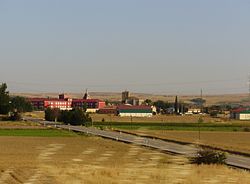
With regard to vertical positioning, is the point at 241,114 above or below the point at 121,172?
above

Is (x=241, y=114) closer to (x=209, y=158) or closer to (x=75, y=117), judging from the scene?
(x=75, y=117)

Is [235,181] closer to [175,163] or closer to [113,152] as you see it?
[175,163]

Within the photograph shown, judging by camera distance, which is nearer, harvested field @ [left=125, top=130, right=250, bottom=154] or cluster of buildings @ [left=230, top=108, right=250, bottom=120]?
harvested field @ [left=125, top=130, right=250, bottom=154]

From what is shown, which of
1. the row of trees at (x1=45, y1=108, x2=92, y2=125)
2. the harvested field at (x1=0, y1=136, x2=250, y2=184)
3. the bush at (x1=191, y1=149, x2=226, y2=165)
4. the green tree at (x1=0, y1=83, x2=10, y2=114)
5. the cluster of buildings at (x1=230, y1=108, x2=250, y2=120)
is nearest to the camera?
the harvested field at (x1=0, y1=136, x2=250, y2=184)

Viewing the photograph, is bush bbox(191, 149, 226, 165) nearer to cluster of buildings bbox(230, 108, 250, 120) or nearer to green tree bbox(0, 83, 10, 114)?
green tree bbox(0, 83, 10, 114)

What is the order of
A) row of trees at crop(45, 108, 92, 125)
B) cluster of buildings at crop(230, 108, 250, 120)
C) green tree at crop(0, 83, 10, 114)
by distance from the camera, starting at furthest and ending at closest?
cluster of buildings at crop(230, 108, 250, 120) < green tree at crop(0, 83, 10, 114) < row of trees at crop(45, 108, 92, 125)

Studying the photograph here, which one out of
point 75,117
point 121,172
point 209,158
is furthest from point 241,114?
point 121,172

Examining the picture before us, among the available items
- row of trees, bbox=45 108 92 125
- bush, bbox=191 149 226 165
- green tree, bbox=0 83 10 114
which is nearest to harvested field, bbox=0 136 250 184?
bush, bbox=191 149 226 165

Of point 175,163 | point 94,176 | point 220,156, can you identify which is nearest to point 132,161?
point 175,163

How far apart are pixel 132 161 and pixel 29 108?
161 m

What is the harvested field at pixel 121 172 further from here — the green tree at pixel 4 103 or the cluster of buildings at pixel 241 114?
the cluster of buildings at pixel 241 114

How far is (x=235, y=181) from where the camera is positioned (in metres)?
26.8

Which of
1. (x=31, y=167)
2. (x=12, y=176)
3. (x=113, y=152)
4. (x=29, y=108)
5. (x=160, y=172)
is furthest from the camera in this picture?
(x=29, y=108)

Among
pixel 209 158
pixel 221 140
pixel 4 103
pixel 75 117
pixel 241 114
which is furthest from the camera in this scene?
pixel 241 114
